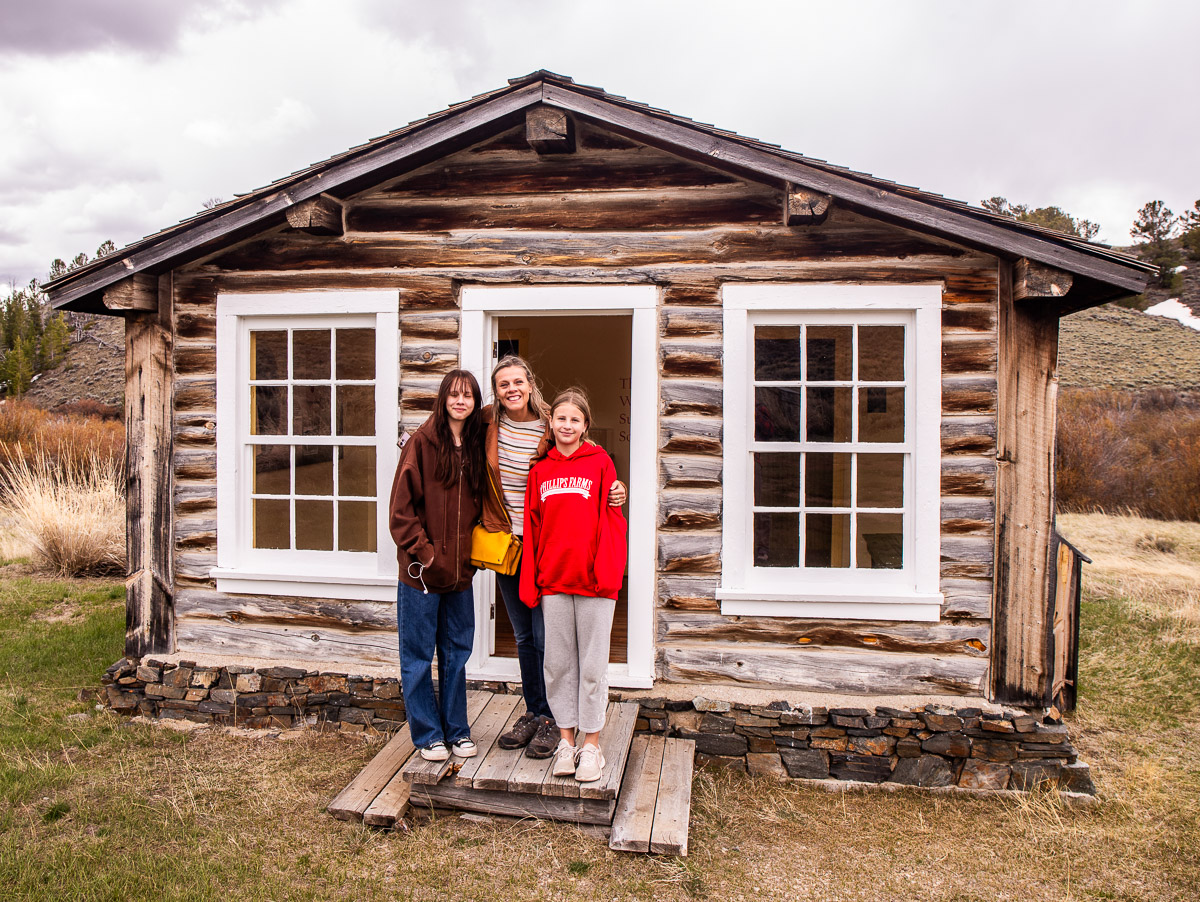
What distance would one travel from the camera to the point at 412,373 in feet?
15.6

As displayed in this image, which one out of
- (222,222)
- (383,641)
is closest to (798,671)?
(383,641)

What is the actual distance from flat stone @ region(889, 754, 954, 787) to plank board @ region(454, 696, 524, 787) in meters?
2.18

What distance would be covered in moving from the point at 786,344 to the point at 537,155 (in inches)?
74.7

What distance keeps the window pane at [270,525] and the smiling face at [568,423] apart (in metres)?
2.49

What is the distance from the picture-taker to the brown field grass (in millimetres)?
3357

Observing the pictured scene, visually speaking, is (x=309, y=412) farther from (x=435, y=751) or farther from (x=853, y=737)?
(x=853, y=737)

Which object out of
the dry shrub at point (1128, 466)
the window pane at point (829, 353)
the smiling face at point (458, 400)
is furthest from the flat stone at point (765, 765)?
the dry shrub at point (1128, 466)

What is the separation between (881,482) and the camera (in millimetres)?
4672

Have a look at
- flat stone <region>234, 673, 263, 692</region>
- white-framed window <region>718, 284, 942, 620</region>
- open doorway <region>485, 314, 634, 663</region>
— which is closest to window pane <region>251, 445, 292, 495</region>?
flat stone <region>234, 673, 263, 692</region>

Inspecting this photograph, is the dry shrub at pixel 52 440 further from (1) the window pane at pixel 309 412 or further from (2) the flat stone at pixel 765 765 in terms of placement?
(2) the flat stone at pixel 765 765

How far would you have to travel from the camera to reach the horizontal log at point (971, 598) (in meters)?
4.37

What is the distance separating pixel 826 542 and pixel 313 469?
3499mm

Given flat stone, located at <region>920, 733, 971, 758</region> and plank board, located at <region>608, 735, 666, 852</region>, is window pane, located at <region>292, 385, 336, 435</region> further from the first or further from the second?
flat stone, located at <region>920, 733, 971, 758</region>

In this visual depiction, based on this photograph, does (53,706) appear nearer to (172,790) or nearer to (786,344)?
(172,790)
